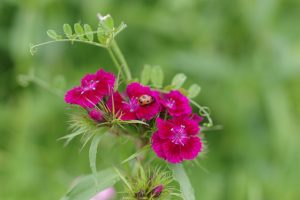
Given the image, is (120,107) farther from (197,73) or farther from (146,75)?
(197,73)

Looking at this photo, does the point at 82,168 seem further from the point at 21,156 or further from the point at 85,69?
the point at 85,69

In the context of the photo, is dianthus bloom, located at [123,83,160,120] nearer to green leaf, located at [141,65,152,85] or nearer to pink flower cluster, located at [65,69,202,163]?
pink flower cluster, located at [65,69,202,163]

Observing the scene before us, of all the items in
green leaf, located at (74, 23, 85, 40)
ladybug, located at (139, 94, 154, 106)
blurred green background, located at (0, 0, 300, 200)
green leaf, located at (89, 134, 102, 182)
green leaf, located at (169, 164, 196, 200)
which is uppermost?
blurred green background, located at (0, 0, 300, 200)

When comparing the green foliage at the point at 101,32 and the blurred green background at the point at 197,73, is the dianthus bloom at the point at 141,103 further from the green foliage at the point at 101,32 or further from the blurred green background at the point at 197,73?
the blurred green background at the point at 197,73

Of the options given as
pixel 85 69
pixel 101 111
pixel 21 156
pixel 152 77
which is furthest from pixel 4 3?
pixel 101 111

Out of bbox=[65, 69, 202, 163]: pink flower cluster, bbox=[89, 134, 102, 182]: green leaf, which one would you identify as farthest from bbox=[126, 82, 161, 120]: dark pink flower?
bbox=[89, 134, 102, 182]: green leaf

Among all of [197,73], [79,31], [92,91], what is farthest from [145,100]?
[197,73]

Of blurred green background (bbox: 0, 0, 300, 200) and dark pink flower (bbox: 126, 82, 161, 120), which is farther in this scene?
blurred green background (bbox: 0, 0, 300, 200)
